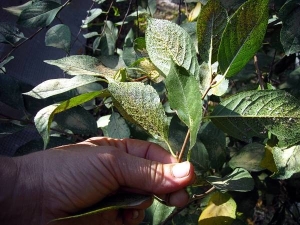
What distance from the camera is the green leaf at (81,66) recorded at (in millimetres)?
732

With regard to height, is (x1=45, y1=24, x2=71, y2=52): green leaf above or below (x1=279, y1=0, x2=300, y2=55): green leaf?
below

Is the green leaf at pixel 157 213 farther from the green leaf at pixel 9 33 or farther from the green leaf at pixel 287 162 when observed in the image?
the green leaf at pixel 9 33

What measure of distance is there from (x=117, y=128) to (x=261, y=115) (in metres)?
0.40

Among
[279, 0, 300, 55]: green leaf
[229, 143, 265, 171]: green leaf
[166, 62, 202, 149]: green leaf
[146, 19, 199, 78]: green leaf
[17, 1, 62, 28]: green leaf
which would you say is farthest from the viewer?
[17, 1, 62, 28]: green leaf

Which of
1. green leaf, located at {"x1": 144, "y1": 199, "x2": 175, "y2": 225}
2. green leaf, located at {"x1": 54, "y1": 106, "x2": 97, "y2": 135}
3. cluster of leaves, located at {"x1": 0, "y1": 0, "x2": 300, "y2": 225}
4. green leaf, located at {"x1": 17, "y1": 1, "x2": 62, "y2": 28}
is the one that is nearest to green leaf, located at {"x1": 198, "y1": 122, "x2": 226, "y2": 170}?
cluster of leaves, located at {"x1": 0, "y1": 0, "x2": 300, "y2": 225}

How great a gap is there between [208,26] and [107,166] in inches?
11.7

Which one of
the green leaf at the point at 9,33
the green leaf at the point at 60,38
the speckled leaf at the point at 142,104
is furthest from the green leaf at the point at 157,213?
the green leaf at the point at 9,33

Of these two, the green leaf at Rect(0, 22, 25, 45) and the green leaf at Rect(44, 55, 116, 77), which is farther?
the green leaf at Rect(0, 22, 25, 45)

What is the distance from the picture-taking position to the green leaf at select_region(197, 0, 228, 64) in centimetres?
62

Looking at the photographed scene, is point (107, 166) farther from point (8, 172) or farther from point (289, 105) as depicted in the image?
point (289, 105)

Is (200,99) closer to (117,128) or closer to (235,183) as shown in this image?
(235,183)

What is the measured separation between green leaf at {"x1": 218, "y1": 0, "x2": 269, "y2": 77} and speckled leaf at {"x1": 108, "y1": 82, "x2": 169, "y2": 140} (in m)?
0.11

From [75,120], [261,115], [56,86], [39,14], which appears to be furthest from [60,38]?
[261,115]

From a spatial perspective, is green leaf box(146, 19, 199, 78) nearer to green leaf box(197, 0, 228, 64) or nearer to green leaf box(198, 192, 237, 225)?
green leaf box(197, 0, 228, 64)
